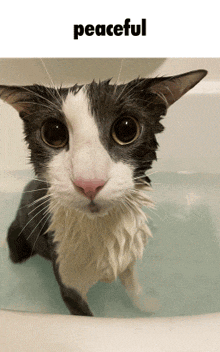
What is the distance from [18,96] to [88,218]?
29 centimetres

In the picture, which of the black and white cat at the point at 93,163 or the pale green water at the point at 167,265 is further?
the pale green water at the point at 167,265

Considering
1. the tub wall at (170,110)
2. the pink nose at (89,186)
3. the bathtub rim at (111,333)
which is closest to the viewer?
the bathtub rim at (111,333)

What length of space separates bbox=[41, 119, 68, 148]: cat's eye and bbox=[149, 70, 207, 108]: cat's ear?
0.62 ft

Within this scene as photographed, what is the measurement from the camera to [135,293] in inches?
34.2

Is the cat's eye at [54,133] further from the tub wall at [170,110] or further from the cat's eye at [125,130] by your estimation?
the tub wall at [170,110]

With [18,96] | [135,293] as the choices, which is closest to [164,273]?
[135,293]

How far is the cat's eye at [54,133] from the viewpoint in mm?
645

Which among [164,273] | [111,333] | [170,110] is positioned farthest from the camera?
[170,110]

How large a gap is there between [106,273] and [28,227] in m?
0.26

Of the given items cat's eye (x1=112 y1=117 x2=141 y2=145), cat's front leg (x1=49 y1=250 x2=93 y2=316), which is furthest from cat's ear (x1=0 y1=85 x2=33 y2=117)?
cat's front leg (x1=49 y1=250 x2=93 y2=316)

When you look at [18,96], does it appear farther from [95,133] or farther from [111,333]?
[111,333]

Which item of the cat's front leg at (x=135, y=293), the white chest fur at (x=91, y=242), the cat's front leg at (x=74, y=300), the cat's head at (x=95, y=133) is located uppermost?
the cat's head at (x=95, y=133)

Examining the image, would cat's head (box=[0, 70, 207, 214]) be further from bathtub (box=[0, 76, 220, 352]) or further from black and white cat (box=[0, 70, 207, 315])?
bathtub (box=[0, 76, 220, 352])

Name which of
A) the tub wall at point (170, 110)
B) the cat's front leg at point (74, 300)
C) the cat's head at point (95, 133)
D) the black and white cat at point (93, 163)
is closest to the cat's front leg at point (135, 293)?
the black and white cat at point (93, 163)
